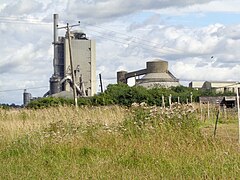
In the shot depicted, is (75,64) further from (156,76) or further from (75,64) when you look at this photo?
(156,76)

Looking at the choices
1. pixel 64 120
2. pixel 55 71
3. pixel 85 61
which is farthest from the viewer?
pixel 55 71

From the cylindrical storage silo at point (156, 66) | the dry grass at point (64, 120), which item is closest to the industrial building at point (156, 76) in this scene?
the cylindrical storage silo at point (156, 66)

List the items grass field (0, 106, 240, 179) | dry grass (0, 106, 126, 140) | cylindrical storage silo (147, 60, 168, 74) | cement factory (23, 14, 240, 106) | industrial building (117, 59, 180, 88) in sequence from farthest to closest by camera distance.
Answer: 1. cylindrical storage silo (147, 60, 168, 74)
2. industrial building (117, 59, 180, 88)
3. cement factory (23, 14, 240, 106)
4. dry grass (0, 106, 126, 140)
5. grass field (0, 106, 240, 179)

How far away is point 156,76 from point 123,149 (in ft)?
281

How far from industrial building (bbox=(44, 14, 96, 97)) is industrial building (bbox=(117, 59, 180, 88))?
11.5 metres

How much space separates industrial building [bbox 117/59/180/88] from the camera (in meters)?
95.9

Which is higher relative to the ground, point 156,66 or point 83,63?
point 83,63

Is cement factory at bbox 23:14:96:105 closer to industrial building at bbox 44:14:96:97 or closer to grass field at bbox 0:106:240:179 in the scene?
industrial building at bbox 44:14:96:97

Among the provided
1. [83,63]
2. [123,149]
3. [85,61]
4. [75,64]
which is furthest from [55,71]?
[123,149]

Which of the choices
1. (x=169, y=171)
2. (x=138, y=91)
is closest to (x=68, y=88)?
(x=138, y=91)

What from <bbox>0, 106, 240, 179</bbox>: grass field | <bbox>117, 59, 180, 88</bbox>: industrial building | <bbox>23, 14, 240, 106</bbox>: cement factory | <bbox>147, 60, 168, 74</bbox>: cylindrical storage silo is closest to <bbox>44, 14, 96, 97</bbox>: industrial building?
<bbox>23, 14, 240, 106</bbox>: cement factory

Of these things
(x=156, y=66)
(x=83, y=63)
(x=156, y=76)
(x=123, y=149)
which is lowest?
(x=123, y=149)

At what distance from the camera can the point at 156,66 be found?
97.9 metres

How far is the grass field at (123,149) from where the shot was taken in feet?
29.9
